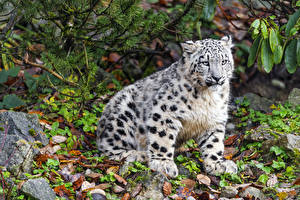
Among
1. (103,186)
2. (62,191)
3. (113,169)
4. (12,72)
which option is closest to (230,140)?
(113,169)

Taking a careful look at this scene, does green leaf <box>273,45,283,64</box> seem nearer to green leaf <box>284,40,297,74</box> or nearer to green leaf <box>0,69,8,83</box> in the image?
green leaf <box>284,40,297,74</box>

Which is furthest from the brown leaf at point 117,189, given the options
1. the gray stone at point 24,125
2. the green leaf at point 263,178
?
the green leaf at point 263,178

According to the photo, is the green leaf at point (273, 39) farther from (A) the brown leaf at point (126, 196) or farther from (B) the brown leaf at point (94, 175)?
(B) the brown leaf at point (94, 175)

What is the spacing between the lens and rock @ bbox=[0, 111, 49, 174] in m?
4.87

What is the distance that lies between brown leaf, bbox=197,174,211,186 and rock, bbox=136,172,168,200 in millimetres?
597

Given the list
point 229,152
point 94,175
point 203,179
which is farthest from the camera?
point 229,152

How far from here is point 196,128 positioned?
609 cm

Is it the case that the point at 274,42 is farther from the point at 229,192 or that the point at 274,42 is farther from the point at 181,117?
the point at 229,192

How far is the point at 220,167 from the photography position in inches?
228

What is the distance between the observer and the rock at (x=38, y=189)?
436 centimetres

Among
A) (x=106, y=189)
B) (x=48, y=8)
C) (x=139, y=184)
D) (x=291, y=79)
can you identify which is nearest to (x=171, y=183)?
(x=139, y=184)

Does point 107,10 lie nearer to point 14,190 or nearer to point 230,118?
point 14,190

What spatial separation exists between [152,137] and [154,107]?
0.46 m

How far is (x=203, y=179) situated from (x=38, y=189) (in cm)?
220
